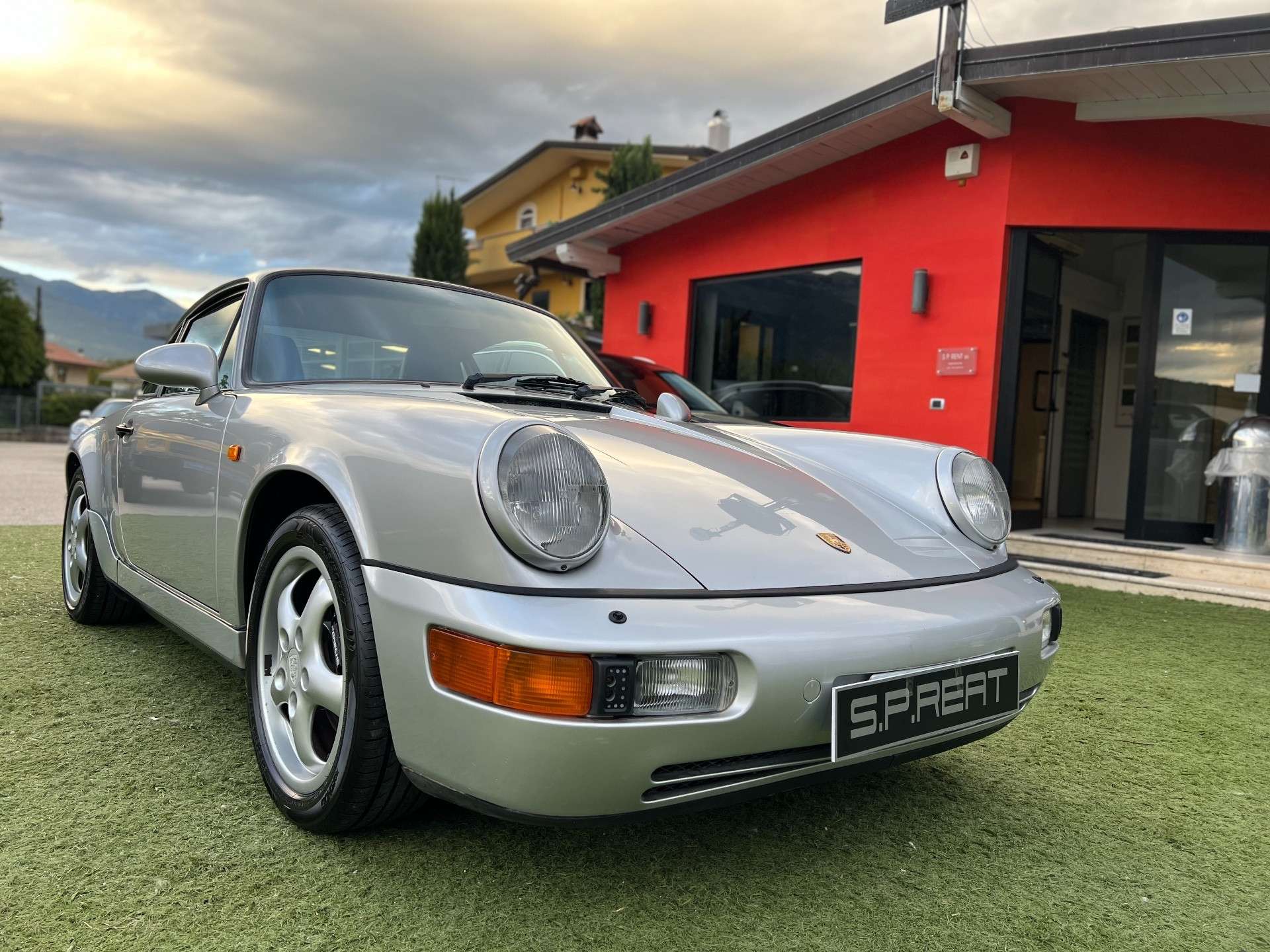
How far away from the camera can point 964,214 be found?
6.51 meters

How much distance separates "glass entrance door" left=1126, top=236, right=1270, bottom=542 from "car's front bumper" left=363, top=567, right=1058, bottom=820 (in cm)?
589

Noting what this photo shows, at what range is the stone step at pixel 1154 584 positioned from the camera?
4957 millimetres

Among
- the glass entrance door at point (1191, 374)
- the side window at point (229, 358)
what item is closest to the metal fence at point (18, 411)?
the side window at point (229, 358)

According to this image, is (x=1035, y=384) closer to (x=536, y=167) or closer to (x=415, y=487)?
(x=415, y=487)

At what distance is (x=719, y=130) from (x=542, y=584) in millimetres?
22143

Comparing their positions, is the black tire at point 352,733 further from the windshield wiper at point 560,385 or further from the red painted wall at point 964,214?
the red painted wall at point 964,214

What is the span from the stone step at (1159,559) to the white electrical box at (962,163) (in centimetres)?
271

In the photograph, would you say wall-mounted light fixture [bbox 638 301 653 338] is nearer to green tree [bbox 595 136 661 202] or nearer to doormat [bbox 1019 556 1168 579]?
doormat [bbox 1019 556 1168 579]

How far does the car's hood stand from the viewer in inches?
62.1

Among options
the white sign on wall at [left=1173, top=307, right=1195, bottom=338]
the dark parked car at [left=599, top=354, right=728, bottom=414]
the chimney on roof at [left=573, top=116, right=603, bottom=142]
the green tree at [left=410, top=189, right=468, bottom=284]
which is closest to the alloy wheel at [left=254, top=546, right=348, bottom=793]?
the dark parked car at [left=599, top=354, right=728, bottom=414]

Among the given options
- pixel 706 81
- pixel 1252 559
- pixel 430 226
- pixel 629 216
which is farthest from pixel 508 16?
pixel 430 226

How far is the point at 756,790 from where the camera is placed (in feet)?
4.74

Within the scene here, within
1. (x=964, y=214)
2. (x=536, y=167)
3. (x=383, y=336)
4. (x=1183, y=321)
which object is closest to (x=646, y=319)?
(x=964, y=214)

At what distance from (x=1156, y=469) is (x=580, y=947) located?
6490mm
